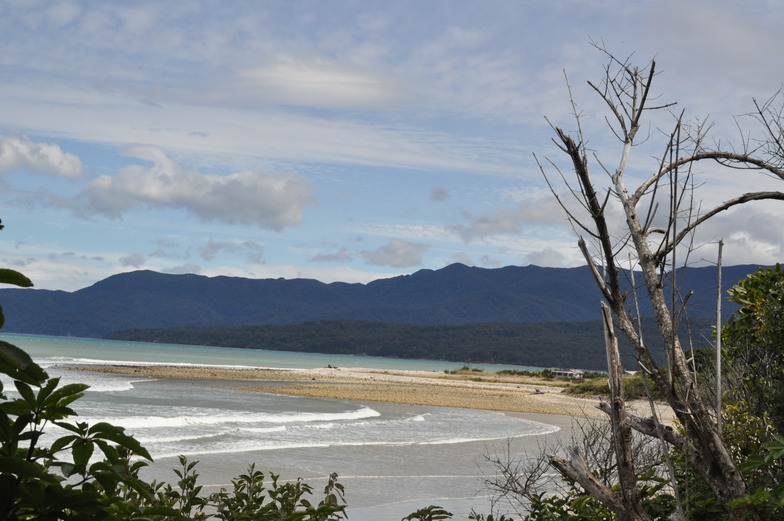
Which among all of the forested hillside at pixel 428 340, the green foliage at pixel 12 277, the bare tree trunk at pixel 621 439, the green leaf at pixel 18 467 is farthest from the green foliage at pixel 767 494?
the forested hillside at pixel 428 340

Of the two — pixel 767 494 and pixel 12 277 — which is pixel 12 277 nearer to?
pixel 12 277

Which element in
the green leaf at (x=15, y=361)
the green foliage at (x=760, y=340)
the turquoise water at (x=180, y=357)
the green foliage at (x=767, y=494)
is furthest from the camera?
the turquoise water at (x=180, y=357)

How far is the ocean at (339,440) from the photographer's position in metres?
12.9

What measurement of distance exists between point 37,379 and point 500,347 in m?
164

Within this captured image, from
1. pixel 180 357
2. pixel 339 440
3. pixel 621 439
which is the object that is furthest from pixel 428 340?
pixel 621 439

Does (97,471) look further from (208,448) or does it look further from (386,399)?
(386,399)

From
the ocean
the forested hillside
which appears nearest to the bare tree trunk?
the ocean

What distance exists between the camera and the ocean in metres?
12.9

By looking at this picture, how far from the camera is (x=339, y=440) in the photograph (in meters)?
19.7

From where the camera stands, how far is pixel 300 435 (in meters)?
20.5

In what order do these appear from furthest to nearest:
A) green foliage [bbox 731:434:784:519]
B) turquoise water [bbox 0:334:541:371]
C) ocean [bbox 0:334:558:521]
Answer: turquoise water [bbox 0:334:541:371] → ocean [bbox 0:334:558:521] → green foliage [bbox 731:434:784:519]

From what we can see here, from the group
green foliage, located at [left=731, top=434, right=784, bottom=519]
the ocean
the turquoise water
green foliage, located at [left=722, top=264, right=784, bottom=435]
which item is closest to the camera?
green foliage, located at [left=731, top=434, right=784, bottom=519]

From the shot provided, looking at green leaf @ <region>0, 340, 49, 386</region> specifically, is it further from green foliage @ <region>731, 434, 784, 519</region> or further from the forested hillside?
the forested hillside

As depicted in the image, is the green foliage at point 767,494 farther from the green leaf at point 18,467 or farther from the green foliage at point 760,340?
the green leaf at point 18,467
